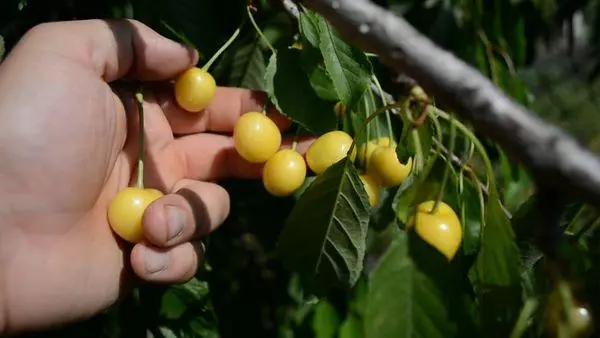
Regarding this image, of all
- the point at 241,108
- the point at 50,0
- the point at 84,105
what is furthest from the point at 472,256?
the point at 50,0

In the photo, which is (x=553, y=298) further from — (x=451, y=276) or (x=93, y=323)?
(x=93, y=323)

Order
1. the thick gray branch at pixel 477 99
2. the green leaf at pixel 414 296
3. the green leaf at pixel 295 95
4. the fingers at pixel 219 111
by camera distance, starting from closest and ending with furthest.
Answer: the thick gray branch at pixel 477 99, the green leaf at pixel 414 296, the green leaf at pixel 295 95, the fingers at pixel 219 111

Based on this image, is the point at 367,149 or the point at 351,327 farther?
the point at 351,327

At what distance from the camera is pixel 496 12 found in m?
1.71

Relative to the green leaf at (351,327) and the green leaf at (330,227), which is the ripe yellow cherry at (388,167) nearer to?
the green leaf at (330,227)

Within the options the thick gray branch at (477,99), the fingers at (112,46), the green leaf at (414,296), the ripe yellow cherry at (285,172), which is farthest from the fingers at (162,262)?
the thick gray branch at (477,99)

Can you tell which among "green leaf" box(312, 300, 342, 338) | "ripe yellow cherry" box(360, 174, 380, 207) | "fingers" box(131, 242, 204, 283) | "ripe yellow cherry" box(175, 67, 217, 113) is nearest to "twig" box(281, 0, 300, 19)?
"ripe yellow cherry" box(175, 67, 217, 113)

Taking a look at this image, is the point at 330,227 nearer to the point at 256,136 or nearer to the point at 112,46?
the point at 256,136

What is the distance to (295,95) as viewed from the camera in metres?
1.14

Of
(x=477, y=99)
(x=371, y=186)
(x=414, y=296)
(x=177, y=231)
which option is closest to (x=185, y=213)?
(x=177, y=231)

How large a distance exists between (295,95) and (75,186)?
12.9 inches

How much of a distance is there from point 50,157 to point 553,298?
0.74 meters

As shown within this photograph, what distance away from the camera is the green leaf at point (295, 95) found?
113 centimetres

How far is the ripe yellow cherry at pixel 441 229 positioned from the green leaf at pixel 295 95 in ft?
0.88
